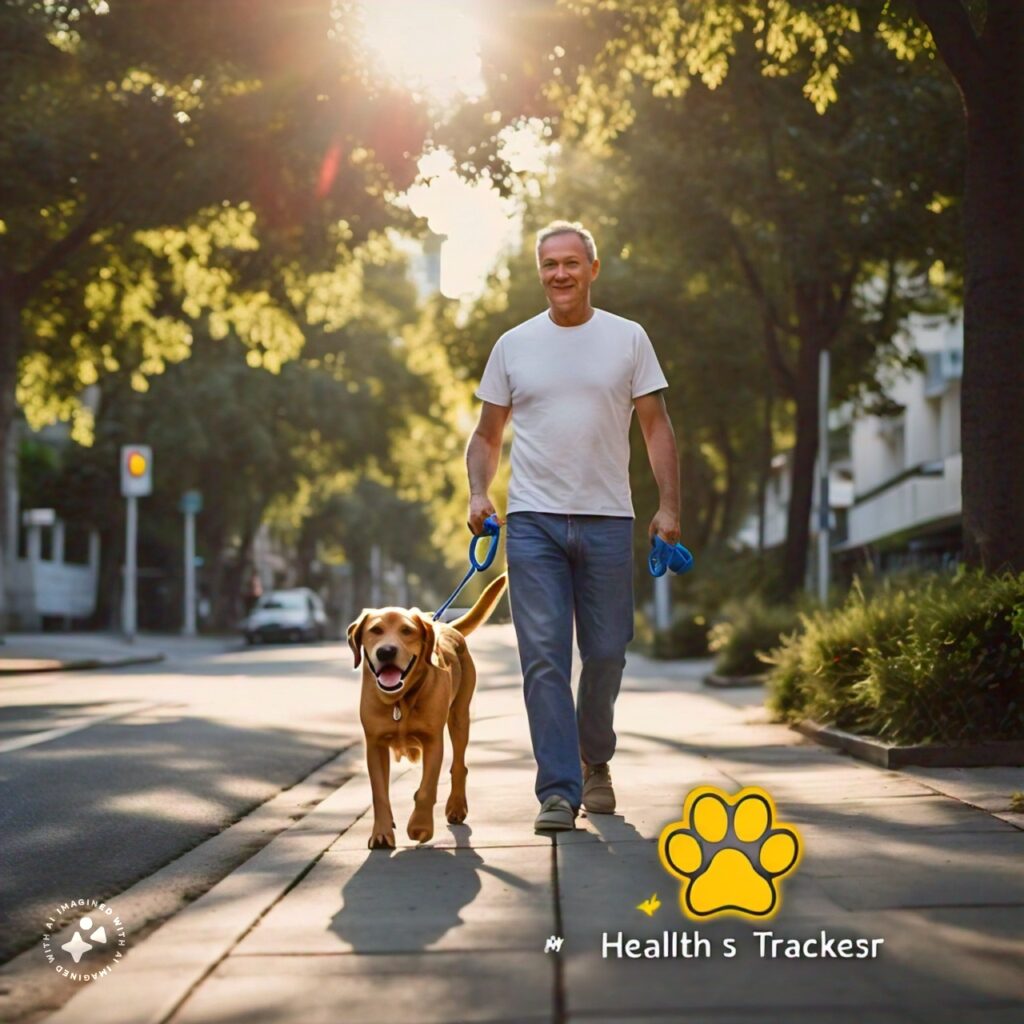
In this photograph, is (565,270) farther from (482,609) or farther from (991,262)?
(991,262)

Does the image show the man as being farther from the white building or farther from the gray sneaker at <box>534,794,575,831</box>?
the white building

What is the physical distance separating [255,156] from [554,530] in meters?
18.3

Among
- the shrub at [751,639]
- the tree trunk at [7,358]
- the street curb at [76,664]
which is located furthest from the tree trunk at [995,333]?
the tree trunk at [7,358]

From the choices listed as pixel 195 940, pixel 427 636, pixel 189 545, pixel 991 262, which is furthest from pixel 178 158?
pixel 189 545

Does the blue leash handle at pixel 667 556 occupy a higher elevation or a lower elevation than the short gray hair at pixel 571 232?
lower

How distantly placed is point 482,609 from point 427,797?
1.26m

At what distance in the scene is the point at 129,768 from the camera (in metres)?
10.2

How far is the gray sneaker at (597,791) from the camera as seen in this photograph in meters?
7.36

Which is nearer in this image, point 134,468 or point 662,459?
point 662,459

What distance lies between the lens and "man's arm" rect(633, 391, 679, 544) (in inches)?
282

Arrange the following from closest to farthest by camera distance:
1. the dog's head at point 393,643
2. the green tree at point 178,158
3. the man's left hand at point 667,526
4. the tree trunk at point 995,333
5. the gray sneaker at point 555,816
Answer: the dog's head at point 393,643 → the gray sneaker at point 555,816 → the man's left hand at point 667,526 → the tree trunk at point 995,333 → the green tree at point 178,158

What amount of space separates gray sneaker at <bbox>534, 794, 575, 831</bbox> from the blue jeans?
52mm

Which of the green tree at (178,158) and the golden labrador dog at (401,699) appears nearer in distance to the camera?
the golden labrador dog at (401,699)

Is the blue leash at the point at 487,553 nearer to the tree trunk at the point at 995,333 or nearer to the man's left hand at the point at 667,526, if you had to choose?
the man's left hand at the point at 667,526
